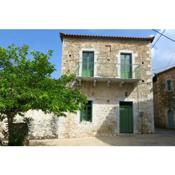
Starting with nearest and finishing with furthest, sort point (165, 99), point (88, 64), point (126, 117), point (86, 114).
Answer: point (86, 114) → point (126, 117) → point (88, 64) → point (165, 99)

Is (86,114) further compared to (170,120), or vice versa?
(170,120)

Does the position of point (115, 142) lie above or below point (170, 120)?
below

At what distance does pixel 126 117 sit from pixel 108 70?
2790mm

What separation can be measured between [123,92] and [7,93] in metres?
7.50

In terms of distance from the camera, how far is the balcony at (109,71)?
11.8m

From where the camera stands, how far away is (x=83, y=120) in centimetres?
1149

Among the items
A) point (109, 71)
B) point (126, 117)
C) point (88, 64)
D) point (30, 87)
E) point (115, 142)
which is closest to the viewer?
point (30, 87)

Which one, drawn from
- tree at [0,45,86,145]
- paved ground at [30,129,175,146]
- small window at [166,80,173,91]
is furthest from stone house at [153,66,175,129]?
tree at [0,45,86,145]

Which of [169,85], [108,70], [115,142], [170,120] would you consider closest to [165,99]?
Result: [169,85]

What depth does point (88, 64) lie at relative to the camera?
12070 mm

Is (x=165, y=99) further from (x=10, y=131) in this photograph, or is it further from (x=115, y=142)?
(x=10, y=131)

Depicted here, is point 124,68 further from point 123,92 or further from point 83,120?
point 83,120

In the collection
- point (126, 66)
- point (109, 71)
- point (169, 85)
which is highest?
point (126, 66)
